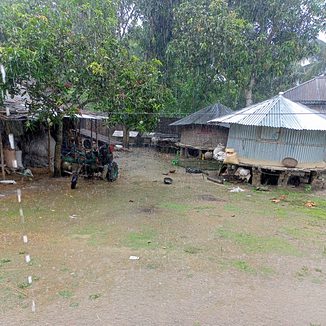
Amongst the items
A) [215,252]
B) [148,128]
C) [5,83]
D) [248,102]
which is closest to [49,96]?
[5,83]

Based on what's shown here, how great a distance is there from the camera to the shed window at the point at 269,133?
1394cm

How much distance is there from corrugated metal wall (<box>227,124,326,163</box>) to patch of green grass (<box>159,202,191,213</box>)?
585 centimetres

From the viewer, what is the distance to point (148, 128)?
11.5 metres

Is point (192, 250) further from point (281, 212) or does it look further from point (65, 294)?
point (281, 212)

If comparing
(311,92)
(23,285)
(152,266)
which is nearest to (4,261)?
(23,285)

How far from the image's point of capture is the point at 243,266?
→ 588cm

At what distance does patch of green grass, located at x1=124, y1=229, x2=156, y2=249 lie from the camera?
6609mm

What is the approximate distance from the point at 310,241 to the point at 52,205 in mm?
6753

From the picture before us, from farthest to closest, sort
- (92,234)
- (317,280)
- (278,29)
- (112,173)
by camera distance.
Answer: (278,29) → (112,173) → (92,234) → (317,280)

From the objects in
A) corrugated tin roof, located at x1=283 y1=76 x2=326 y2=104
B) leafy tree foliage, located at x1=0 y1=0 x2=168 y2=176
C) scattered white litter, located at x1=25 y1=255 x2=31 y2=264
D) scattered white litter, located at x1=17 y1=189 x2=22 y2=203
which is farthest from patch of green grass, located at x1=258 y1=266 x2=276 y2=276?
corrugated tin roof, located at x1=283 y1=76 x2=326 y2=104

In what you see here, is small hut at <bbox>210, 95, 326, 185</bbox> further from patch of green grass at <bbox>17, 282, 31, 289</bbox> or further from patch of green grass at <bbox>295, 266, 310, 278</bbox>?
patch of green grass at <bbox>17, 282, 31, 289</bbox>

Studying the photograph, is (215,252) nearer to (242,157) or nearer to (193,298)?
(193,298)

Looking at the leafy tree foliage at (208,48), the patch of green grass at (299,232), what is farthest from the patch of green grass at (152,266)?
the leafy tree foliage at (208,48)

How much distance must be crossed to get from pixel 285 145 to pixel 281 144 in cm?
17
